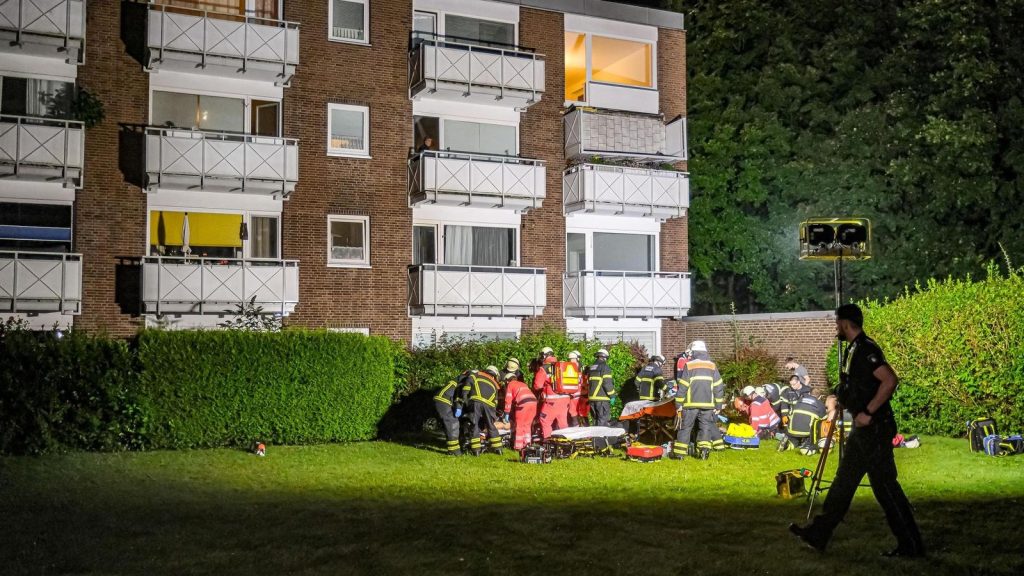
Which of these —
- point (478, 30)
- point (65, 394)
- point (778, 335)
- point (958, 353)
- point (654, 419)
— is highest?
point (478, 30)

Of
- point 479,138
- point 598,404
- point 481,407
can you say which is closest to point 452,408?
point 481,407

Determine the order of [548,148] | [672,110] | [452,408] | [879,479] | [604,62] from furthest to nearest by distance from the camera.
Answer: [672,110] < [604,62] < [548,148] < [452,408] < [879,479]

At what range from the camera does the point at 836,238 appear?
13.9m

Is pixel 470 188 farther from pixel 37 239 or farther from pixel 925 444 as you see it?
pixel 925 444

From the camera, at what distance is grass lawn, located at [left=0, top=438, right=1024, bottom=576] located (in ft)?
29.0

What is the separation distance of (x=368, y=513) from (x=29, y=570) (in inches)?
154

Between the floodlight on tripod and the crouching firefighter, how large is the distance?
659 centimetres

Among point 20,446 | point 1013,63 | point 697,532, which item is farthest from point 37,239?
point 1013,63

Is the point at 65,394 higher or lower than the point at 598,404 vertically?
higher

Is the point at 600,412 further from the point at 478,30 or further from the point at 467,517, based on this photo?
the point at 478,30

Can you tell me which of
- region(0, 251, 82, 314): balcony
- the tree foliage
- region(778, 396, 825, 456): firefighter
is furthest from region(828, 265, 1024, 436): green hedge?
region(0, 251, 82, 314): balcony

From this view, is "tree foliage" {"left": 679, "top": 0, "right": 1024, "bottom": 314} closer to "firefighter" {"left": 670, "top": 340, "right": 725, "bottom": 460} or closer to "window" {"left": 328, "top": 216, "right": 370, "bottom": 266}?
"window" {"left": 328, "top": 216, "right": 370, "bottom": 266}

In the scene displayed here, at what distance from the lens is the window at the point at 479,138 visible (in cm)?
2628

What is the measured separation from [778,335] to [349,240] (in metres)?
11.8
